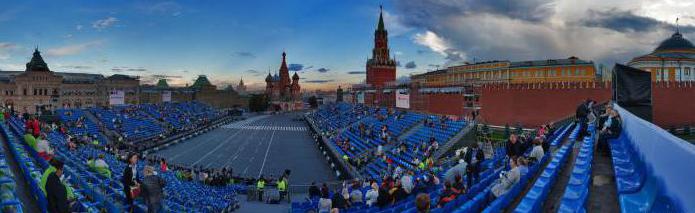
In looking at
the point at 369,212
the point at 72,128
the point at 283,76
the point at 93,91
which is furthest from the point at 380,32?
the point at 369,212

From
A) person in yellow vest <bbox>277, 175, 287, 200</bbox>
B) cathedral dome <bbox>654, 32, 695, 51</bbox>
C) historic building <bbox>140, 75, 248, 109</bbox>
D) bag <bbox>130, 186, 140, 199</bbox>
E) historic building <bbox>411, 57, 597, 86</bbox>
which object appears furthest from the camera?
historic building <bbox>140, 75, 248, 109</bbox>

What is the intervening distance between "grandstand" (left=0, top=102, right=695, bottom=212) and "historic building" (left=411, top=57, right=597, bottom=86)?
62.2 feet

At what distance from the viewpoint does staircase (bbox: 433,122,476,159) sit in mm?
17498

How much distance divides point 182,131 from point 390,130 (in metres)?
21.4

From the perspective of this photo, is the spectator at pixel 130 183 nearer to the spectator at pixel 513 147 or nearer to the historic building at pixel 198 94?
the spectator at pixel 513 147

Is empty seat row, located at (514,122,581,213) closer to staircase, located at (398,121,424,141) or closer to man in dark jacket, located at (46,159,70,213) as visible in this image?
man in dark jacket, located at (46,159,70,213)

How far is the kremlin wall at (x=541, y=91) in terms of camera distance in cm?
2814

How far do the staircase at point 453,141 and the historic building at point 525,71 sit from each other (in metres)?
20.5

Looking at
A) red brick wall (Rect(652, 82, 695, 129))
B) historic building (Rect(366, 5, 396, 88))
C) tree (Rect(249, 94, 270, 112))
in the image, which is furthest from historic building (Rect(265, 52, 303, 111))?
red brick wall (Rect(652, 82, 695, 129))

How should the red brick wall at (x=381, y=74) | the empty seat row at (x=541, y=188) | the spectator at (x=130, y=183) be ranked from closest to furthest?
1. the empty seat row at (x=541, y=188)
2. the spectator at (x=130, y=183)
3. the red brick wall at (x=381, y=74)

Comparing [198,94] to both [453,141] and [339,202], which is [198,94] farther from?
[339,202]

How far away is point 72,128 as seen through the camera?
27.8 metres

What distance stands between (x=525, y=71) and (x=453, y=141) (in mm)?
40947

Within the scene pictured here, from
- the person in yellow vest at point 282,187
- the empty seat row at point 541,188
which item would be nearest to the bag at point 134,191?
the empty seat row at point 541,188
